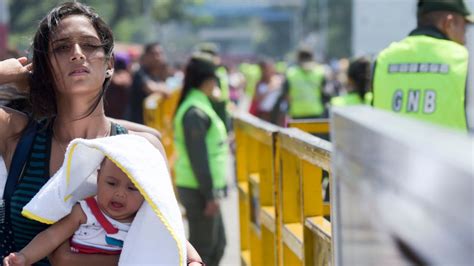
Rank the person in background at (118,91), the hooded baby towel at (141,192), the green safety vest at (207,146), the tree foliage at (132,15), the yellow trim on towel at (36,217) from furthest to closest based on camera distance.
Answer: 1. the tree foliage at (132,15)
2. the person in background at (118,91)
3. the green safety vest at (207,146)
4. the yellow trim on towel at (36,217)
5. the hooded baby towel at (141,192)

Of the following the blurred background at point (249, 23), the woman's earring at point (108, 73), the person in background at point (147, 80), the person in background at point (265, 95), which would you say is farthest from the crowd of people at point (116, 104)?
the person in background at point (265, 95)

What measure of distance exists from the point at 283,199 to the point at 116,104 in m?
Answer: 5.49

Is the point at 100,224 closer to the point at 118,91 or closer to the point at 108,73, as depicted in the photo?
the point at 108,73

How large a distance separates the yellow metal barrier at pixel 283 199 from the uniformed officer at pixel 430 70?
2.45ft

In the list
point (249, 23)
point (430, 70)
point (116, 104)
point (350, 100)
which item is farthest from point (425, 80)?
point (249, 23)

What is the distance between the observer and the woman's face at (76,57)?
3402 millimetres

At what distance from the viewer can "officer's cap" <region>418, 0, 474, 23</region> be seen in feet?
18.9

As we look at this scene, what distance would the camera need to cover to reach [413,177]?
1.28 meters

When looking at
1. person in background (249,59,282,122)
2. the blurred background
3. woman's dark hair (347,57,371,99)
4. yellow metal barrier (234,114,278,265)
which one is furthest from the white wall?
person in background (249,59,282,122)

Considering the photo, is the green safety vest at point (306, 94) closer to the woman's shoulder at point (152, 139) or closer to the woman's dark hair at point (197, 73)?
the woman's dark hair at point (197, 73)

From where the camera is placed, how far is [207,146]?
7.55 metres

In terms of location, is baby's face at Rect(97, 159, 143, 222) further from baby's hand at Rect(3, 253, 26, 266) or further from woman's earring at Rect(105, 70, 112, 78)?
woman's earring at Rect(105, 70, 112, 78)

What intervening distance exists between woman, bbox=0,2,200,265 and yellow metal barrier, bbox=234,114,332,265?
79cm

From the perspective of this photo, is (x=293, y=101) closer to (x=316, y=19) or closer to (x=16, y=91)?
(x=16, y=91)
